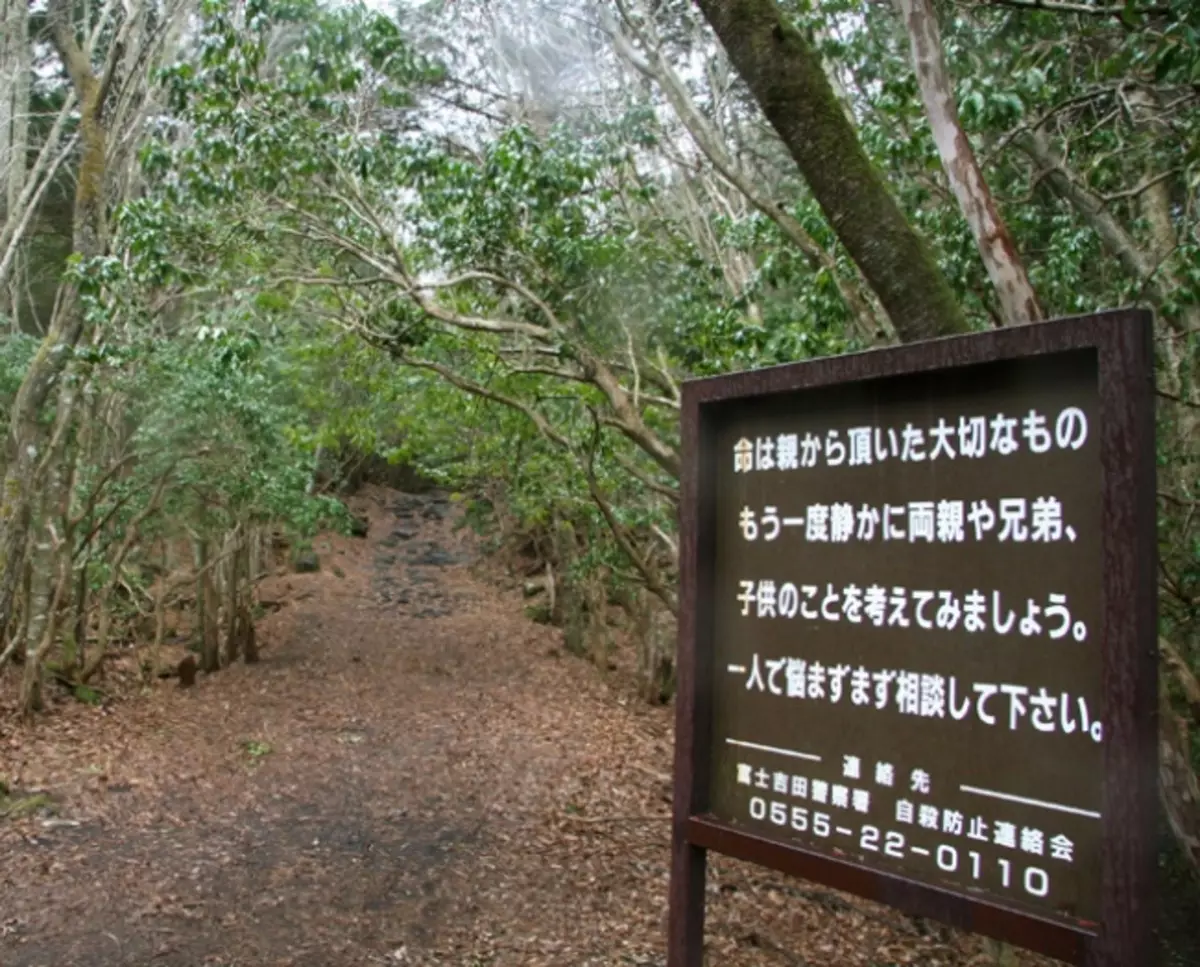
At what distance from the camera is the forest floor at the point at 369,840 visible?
6352 millimetres

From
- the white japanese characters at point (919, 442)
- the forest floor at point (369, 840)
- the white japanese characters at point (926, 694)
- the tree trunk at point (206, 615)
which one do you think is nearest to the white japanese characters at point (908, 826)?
the white japanese characters at point (926, 694)

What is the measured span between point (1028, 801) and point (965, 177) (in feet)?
9.27

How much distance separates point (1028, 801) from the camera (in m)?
2.47

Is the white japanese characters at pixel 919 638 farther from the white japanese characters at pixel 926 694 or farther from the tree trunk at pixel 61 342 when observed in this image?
the tree trunk at pixel 61 342

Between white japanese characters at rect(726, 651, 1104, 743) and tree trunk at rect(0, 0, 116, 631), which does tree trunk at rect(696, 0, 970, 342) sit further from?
tree trunk at rect(0, 0, 116, 631)

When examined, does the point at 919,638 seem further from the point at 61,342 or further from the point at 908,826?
the point at 61,342

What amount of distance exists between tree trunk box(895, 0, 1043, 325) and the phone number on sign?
7.64ft

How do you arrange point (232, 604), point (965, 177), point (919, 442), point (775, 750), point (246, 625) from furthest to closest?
point (246, 625) → point (232, 604) → point (965, 177) → point (775, 750) → point (919, 442)

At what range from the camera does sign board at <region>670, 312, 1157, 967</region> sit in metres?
2.34

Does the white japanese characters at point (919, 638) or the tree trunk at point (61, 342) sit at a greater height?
the tree trunk at point (61, 342)

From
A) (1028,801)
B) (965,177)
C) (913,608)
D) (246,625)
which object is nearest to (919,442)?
(913,608)

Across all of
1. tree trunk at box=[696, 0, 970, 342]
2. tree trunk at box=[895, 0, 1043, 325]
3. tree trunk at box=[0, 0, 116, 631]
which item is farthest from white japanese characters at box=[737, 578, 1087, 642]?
tree trunk at box=[0, 0, 116, 631]

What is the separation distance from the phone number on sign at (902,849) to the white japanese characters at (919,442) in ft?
3.05

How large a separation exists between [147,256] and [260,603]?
1205 cm
